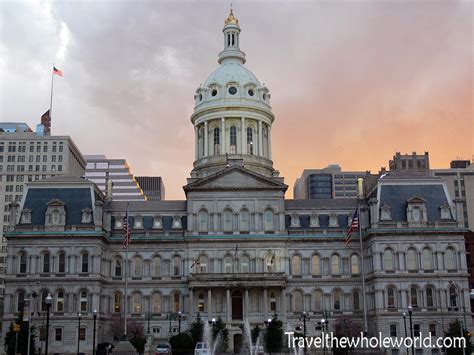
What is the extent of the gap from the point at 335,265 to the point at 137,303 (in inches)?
1033

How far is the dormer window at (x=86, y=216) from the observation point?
93875mm

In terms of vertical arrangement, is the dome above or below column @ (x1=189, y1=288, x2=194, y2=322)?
above

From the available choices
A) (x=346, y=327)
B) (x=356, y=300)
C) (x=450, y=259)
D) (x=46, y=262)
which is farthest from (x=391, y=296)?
(x=46, y=262)

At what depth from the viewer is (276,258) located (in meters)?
95.5

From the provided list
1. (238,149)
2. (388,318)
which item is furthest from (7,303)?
(388,318)

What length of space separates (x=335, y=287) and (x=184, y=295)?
773 inches

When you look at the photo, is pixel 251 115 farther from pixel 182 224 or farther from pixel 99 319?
pixel 99 319

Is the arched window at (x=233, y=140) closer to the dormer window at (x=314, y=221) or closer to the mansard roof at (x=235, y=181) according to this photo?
the mansard roof at (x=235, y=181)

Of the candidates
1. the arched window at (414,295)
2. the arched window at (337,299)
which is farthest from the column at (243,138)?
the arched window at (414,295)

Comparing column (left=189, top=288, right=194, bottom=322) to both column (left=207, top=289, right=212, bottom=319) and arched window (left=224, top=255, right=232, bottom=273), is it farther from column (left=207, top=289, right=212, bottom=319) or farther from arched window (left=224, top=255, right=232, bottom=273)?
arched window (left=224, top=255, right=232, bottom=273)

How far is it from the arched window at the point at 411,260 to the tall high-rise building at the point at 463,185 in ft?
237

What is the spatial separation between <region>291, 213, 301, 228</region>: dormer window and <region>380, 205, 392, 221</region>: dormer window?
1088 cm

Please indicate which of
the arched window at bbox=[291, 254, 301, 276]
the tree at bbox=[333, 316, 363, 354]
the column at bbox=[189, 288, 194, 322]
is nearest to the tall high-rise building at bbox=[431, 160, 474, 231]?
the arched window at bbox=[291, 254, 301, 276]

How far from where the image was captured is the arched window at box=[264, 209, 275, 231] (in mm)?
96188
